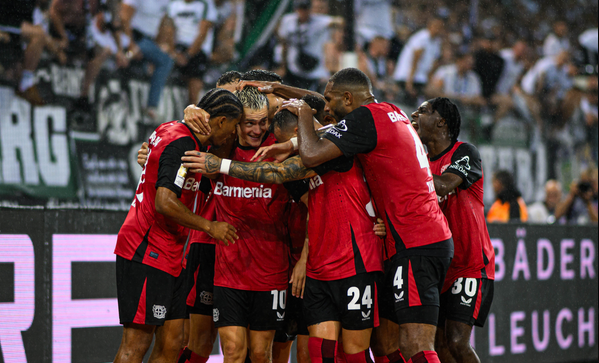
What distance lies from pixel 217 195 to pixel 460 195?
1787 millimetres

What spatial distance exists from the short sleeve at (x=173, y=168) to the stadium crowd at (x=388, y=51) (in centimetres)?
337

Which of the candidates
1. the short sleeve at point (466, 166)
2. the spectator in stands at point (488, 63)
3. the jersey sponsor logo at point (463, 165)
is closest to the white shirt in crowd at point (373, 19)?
the spectator in stands at point (488, 63)

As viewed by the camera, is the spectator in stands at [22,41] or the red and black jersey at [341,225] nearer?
the red and black jersey at [341,225]

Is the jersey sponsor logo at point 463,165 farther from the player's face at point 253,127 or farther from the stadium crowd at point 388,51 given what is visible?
the stadium crowd at point 388,51

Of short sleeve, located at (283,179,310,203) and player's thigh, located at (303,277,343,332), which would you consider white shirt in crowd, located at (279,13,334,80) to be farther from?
player's thigh, located at (303,277,343,332)

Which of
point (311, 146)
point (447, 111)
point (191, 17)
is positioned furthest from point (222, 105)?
point (191, 17)

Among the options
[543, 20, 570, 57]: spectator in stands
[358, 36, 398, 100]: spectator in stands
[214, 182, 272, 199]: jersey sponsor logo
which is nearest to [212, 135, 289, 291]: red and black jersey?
[214, 182, 272, 199]: jersey sponsor logo

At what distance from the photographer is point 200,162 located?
12.4 ft

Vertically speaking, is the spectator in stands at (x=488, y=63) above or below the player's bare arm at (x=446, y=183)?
above

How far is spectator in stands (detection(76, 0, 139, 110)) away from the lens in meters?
6.95

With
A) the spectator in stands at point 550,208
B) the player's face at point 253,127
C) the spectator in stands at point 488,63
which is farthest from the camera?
the spectator in stands at point 488,63

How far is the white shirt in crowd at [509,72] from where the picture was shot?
1149 centimetres

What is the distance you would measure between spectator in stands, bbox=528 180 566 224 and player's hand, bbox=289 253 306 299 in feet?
23.1

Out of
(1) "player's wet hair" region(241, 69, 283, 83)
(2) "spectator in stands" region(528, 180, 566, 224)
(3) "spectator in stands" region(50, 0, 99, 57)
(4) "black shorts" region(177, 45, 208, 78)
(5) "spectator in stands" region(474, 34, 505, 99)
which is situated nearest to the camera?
(1) "player's wet hair" region(241, 69, 283, 83)
